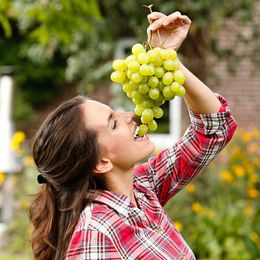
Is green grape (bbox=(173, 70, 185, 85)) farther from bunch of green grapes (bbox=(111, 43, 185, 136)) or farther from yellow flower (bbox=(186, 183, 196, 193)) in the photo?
yellow flower (bbox=(186, 183, 196, 193))

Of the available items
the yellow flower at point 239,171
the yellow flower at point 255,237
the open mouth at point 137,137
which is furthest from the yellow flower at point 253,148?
the open mouth at point 137,137

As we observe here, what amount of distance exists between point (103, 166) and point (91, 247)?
10.3 inches

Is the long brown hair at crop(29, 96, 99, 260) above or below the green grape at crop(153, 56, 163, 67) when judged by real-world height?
below

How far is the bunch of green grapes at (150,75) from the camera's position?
188 cm

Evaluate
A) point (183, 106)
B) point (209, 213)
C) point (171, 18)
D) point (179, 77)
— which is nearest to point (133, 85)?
point (179, 77)

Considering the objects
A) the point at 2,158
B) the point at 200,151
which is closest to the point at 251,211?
the point at 2,158

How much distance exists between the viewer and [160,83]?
6.31 feet

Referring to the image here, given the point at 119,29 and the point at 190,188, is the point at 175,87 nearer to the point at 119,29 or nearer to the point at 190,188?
the point at 190,188

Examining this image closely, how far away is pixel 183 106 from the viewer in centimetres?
696

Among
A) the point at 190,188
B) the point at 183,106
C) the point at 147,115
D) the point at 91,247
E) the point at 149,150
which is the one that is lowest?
the point at 190,188

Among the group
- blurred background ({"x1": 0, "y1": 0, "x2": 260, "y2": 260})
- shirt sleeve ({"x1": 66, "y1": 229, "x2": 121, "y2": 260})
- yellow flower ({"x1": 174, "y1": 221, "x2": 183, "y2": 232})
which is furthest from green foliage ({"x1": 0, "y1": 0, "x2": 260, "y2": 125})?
shirt sleeve ({"x1": 66, "y1": 229, "x2": 121, "y2": 260})

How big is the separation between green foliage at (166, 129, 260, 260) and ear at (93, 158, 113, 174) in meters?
3.03

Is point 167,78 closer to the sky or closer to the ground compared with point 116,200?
closer to the sky

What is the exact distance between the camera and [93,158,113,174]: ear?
2.01 meters
